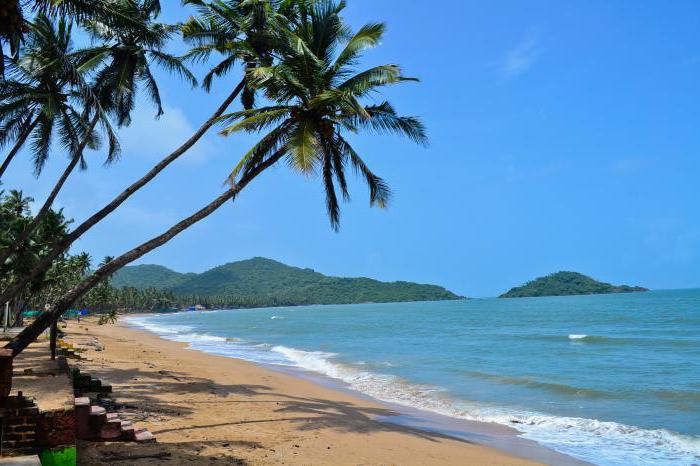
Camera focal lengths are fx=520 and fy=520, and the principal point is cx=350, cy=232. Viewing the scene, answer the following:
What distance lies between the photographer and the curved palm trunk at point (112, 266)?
7316mm

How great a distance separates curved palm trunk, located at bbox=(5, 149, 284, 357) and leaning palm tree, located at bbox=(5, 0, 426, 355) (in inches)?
0.7

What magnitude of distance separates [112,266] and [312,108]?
4.35 metres

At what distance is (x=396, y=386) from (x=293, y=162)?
8.65m

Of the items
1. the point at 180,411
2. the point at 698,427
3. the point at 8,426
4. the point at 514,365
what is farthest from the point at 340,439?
the point at 514,365

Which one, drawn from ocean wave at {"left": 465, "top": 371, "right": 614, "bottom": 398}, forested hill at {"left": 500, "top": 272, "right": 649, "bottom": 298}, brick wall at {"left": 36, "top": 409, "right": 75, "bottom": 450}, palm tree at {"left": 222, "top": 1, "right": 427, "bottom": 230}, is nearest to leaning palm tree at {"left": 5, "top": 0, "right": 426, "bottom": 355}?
palm tree at {"left": 222, "top": 1, "right": 427, "bottom": 230}

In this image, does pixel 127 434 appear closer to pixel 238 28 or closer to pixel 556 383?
pixel 238 28

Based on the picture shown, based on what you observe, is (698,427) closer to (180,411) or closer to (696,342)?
(180,411)

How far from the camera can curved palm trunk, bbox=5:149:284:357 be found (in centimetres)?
732

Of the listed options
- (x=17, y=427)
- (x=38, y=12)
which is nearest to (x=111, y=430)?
(x=17, y=427)

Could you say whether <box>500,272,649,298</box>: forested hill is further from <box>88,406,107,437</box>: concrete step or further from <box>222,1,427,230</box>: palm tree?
<box>88,406,107,437</box>: concrete step

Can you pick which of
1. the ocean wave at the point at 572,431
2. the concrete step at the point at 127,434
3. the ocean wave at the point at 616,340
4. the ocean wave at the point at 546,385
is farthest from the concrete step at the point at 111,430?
the ocean wave at the point at 616,340

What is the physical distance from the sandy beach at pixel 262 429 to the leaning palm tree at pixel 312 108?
2.92 meters

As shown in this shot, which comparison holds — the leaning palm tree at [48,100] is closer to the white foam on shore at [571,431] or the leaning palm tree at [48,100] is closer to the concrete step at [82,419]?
the concrete step at [82,419]

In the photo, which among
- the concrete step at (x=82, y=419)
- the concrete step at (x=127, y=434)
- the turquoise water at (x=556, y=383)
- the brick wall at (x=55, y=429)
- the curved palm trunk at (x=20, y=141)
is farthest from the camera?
the curved palm trunk at (x=20, y=141)
